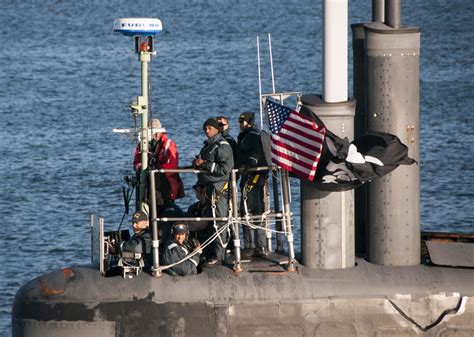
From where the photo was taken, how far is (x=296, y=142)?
69.0ft

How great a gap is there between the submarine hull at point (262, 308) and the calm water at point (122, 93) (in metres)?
15.7

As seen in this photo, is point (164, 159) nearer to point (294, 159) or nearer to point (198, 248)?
point (198, 248)

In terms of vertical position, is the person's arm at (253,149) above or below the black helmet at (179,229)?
above

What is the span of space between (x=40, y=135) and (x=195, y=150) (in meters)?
10.1

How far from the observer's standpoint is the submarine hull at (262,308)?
20812mm

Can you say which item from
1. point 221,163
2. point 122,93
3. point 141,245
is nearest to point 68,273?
point 141,245

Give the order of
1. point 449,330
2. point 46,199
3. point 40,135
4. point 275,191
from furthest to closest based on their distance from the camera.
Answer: point 40,135 < point 46,199 < point 275,191 < point 449,330

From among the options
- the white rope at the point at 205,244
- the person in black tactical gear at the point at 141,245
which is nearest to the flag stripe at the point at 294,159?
the white rope at the point at 205,244

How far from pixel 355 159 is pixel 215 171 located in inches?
85.2

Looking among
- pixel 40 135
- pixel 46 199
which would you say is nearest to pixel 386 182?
pixel 46 199

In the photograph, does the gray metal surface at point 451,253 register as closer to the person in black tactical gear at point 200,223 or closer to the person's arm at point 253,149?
the person's arm at point 253,149

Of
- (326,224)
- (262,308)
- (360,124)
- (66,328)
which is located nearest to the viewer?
(262,308)

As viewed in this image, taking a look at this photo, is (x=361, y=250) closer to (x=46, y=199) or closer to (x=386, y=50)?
(x=386, y=50)

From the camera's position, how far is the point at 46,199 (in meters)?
48.9
